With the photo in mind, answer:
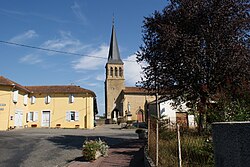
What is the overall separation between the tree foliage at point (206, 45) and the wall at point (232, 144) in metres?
8.09

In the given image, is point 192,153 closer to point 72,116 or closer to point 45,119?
point 72,116

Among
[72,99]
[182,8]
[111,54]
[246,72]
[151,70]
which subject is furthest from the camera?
[111,54]

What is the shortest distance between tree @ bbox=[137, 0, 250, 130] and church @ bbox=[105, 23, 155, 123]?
4119cm

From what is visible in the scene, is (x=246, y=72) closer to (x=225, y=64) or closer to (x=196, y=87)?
(x=225, y=64)

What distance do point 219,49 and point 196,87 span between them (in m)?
2.17

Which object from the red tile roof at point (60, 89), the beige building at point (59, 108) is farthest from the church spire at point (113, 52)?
the beige building at point (59, 108)

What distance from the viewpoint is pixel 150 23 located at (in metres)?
14.1

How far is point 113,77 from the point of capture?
6362cm

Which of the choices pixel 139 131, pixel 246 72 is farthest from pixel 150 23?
pixel 139 131

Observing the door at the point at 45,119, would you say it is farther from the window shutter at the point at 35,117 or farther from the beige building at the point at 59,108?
the window shutter at the point at 35,117

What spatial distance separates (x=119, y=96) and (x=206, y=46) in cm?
4974

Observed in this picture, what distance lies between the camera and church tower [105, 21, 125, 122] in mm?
61438

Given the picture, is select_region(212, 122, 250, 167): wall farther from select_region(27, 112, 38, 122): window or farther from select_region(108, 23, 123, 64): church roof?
select_region(108, 23, 123, 64): church roof

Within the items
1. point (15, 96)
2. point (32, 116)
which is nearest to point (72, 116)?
point (32, 116)
